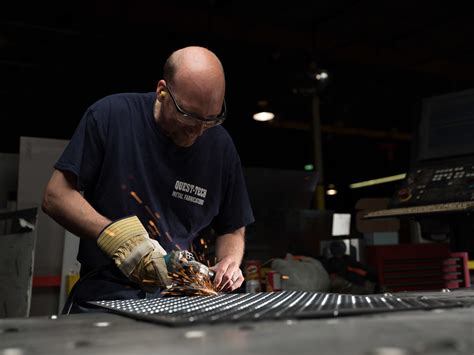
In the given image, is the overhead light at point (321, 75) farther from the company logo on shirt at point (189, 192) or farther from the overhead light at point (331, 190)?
the overhead light at point (331, 190)

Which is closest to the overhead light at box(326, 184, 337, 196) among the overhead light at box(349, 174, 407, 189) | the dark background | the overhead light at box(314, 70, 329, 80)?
the overhead light at box(349, 174, 407, 189)

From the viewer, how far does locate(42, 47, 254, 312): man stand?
5.19 feet

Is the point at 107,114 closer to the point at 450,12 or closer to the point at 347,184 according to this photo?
the point at 450,12

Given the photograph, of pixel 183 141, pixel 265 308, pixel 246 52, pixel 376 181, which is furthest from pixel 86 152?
pixel 376 181

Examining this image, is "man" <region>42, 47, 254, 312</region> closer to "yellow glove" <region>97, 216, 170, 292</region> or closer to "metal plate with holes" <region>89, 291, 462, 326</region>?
"yellow glove" <region>97, 216, 170, 292</region>

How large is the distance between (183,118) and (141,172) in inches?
7.9

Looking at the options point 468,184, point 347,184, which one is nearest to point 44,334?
point 468,184

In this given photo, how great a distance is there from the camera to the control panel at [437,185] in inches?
77.4

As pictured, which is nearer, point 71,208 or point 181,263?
point 181,263

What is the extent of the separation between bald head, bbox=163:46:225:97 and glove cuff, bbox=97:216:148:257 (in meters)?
0.47

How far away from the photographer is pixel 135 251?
1.36m

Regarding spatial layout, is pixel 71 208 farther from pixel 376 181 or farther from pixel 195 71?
pixel 376 181

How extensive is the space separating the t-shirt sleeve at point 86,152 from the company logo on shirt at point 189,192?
233 mm

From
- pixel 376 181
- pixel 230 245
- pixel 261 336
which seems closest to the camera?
pixel 261 336
